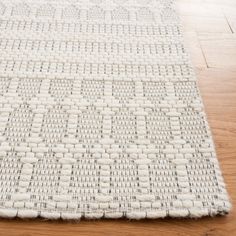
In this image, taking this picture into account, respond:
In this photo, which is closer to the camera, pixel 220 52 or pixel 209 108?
pixel 209 108

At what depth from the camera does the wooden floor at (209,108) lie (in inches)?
20.9

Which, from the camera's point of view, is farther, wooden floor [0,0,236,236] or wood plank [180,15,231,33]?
wood plank [180,15,231,33]

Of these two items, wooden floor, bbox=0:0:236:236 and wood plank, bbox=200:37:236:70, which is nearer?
wooden floor, bbox=0:0:236:236

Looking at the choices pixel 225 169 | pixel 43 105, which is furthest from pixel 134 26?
pixel 225 169

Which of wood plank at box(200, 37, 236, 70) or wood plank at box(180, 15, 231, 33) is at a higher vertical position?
wood plank at box(180, 15, 231, 33)

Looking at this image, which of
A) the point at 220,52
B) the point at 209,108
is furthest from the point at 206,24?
the point at 209,108

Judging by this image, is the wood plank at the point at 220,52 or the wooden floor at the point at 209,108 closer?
the wooden floor at the point at 209,108

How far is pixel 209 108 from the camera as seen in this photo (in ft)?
2.34

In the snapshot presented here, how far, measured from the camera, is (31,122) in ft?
2.16

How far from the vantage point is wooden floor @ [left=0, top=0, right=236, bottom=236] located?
20.9 inches

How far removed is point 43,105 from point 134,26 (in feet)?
1.14

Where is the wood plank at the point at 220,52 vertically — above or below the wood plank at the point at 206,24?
below

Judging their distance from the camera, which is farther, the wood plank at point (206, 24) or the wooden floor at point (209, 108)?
the wood plank at point (206, 24)

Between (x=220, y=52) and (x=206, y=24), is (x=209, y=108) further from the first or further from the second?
(x=206, y=24)
